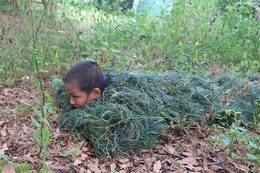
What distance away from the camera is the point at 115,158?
7.63ft

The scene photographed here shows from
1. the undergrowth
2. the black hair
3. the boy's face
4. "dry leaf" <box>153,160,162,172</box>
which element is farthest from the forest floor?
the undergrowth

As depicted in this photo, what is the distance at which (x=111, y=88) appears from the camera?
2947 mm

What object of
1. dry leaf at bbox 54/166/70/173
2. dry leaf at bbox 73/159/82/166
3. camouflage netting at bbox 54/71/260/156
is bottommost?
dry leaf at bbox 73/159/82/166

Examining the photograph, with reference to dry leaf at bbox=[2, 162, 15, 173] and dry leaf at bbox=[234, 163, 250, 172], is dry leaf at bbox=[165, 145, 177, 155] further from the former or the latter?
dry leaf at bbox=[2, 162, 15, 173]

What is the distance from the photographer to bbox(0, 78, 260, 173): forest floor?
2178 millimetres

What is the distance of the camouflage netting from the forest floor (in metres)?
0.10

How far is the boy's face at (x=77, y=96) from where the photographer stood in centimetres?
279

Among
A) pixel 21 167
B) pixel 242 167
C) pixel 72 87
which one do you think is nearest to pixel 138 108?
pixel 72 87

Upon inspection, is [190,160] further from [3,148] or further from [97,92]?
[3,148]

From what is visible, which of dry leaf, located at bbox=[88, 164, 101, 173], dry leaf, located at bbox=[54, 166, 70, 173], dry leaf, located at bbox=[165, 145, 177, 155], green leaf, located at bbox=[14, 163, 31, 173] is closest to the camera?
green leaf, located at bbox=[14, 163, 31, 173]

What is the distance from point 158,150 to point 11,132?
148cm

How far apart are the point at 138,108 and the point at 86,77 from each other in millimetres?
688

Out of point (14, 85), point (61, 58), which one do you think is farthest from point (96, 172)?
point (61, 58)

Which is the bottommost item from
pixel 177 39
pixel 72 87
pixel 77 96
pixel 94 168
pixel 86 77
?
pixel 94 168
